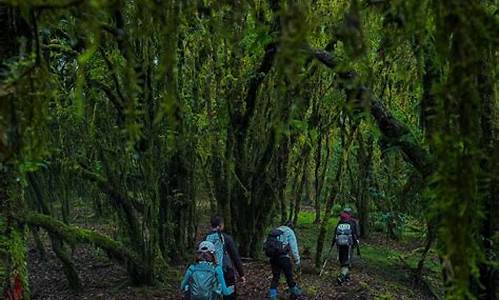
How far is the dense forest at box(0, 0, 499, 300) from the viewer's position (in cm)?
183

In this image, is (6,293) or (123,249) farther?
(123,249)

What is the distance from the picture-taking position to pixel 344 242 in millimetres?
13922

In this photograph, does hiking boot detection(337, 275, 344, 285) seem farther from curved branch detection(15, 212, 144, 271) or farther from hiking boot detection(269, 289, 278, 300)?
curved branch detection(15, 212, 144, 271)

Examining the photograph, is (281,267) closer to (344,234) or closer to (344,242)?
(344,242)

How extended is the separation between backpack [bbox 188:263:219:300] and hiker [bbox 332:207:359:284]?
20.0 ft

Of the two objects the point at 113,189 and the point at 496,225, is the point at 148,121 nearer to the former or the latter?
the point at 113,189

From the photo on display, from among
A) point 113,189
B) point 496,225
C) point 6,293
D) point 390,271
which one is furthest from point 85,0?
point 390,271

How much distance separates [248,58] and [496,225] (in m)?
11.6

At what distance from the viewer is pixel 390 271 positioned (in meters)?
16.4

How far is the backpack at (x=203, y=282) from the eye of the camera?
8.02 meters

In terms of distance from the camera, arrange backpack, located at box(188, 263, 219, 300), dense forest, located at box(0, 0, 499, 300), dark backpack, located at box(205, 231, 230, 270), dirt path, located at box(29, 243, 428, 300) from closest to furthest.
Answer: dense forest, located at box(0, 0, 499, 300), backpack, located at box(188, 263, 219, 300), dark backpack, located at box(205, 231, 230, 270), dirt path, located at box(29, 243, 428, 300)

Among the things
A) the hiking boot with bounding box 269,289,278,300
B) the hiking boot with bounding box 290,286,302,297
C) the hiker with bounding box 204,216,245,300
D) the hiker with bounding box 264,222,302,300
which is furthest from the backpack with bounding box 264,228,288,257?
the hiker with bounding box 204,216,245,300

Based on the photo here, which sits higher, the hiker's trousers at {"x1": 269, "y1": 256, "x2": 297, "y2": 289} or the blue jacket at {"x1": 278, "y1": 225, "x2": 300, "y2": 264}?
the blue jacket at {"x1": 278, "y1": 225, "x2": 300, "y2": 264}

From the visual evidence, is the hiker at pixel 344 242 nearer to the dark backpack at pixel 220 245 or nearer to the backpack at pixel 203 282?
the dark backpack at pixel 220 245
